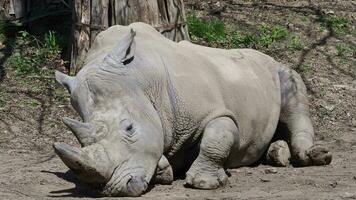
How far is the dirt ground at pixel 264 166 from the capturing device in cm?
671

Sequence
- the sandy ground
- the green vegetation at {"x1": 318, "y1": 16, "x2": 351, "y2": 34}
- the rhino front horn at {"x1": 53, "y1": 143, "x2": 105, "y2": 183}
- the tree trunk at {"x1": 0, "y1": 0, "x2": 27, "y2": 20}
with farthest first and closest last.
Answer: the tree trunk at {"x1": 0, "y1": 0, "x2": 27, "y2": 20} < the green vegetation at {"x1": 318, "y1": 16, "x2": 351, "y2": 34} < the sandy ground < the rhino front horn at {"x1": 53, "y1": 143, "x2": 105, "y2": 183}

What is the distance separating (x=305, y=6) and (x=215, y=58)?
471 centimetres

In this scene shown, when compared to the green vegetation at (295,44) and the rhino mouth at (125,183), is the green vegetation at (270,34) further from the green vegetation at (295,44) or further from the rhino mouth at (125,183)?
the rhino mouth at (125,183)

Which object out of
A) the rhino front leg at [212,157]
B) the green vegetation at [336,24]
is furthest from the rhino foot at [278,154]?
the green vegetation at [336,24]

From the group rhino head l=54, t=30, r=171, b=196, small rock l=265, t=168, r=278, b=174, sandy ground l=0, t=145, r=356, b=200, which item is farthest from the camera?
small rock l=265, t=168, r=278, b=174

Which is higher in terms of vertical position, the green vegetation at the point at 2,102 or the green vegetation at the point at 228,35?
the green vegetation at the point at 228,35

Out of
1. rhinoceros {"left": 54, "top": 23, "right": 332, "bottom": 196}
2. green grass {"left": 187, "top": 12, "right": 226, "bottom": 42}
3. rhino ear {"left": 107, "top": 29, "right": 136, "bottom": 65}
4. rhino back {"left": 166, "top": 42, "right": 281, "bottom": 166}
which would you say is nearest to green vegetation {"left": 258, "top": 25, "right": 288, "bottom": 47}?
green grass {"left": 187, "top": 12, "right": 226, "bottom": 42}

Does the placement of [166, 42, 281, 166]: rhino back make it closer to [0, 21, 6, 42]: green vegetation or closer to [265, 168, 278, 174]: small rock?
[265, 168, 278, 174]: small rock

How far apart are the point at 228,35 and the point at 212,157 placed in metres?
4.43

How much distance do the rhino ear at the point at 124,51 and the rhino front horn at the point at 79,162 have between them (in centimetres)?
96

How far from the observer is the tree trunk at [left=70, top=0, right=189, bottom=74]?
377 inches

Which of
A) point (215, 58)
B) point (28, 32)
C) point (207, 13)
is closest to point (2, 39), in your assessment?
point (28, 32)

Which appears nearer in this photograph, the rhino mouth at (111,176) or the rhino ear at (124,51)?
the rhino mouth at (111,176)

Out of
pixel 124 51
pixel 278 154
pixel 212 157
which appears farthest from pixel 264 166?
pixel 124 51
